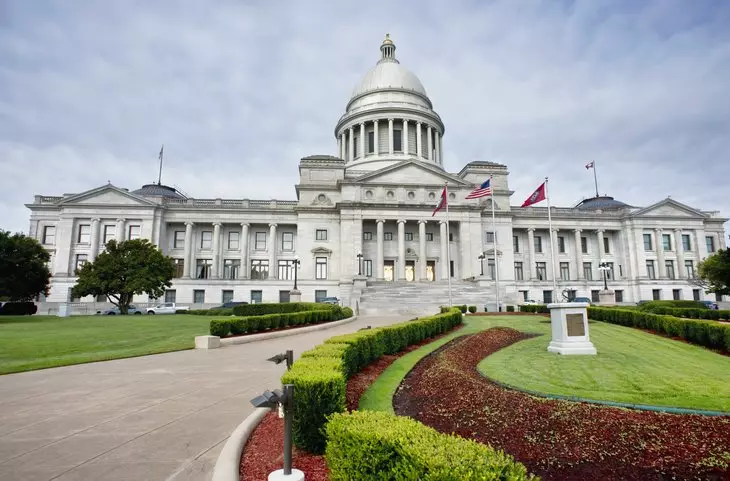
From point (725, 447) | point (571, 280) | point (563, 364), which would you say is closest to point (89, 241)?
point (563, 364)

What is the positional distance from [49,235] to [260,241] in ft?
94.2

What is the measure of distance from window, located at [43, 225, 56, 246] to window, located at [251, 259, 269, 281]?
27.1m

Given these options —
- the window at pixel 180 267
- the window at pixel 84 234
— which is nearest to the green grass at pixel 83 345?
the window at pixel 180 267

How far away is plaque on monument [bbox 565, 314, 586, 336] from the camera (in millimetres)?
13172

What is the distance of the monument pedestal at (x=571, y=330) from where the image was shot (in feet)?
42.4

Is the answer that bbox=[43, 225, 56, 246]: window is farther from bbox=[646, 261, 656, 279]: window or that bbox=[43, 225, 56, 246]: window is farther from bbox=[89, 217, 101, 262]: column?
bbox=[646, 261, 656, 279]: window

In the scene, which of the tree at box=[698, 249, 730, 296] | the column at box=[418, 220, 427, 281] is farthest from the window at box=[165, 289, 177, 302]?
the tree at box=[698, 249, 730, 296]

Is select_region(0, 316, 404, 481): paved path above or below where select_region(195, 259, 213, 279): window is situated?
below

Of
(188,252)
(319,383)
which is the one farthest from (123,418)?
(188,252)

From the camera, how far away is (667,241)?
64062 mm

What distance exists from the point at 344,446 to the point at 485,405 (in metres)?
4.05

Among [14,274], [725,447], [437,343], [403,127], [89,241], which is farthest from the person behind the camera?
[403,127]

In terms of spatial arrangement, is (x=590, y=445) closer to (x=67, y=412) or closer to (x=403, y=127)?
(x=67, y=412)

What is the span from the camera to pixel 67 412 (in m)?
7.78
